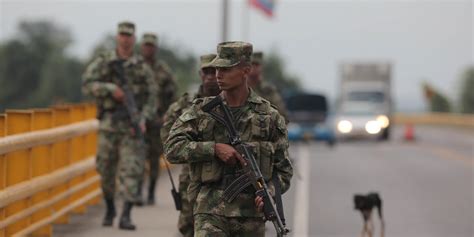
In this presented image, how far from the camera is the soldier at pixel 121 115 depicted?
45.8 feet

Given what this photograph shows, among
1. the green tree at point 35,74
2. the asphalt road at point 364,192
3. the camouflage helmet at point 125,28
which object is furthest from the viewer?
the green tree at point 35,74

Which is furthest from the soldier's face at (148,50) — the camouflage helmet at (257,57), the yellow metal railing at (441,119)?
the yellow metal railing at (441,119)

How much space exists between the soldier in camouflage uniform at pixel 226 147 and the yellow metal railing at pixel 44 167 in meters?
2.89

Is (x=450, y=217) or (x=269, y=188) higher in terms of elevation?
(x=269, y=188)

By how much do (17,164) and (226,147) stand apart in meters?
4.09

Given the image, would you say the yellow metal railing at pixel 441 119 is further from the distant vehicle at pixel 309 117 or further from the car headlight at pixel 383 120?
the distant vehicle at pixel 309 117

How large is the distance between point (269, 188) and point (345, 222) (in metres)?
9.33

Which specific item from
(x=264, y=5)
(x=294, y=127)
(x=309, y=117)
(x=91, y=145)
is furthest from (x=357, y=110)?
(x=91, y=145)

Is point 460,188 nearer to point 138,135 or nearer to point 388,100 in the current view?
point 138,135

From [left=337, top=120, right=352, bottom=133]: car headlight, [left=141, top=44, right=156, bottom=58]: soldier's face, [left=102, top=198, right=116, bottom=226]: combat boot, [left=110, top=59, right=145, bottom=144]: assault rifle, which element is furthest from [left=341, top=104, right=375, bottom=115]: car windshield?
[left=110, top=59, right=145, bottom=144]: assault rifle

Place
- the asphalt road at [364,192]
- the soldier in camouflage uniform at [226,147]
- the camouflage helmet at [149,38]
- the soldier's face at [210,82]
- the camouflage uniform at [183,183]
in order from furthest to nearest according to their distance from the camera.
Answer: the camouflage helmet at [149,38] → the asphalt road at [364,192] → the camouflage uniform at [183,183] → the soldier's face at [210,82] → the soldier in camouflage uniform at [226,147]

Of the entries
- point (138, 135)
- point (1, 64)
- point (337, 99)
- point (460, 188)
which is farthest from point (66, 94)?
point (138, 135)

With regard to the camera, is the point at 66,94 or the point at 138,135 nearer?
the point at 138,135

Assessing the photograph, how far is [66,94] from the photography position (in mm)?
133125
